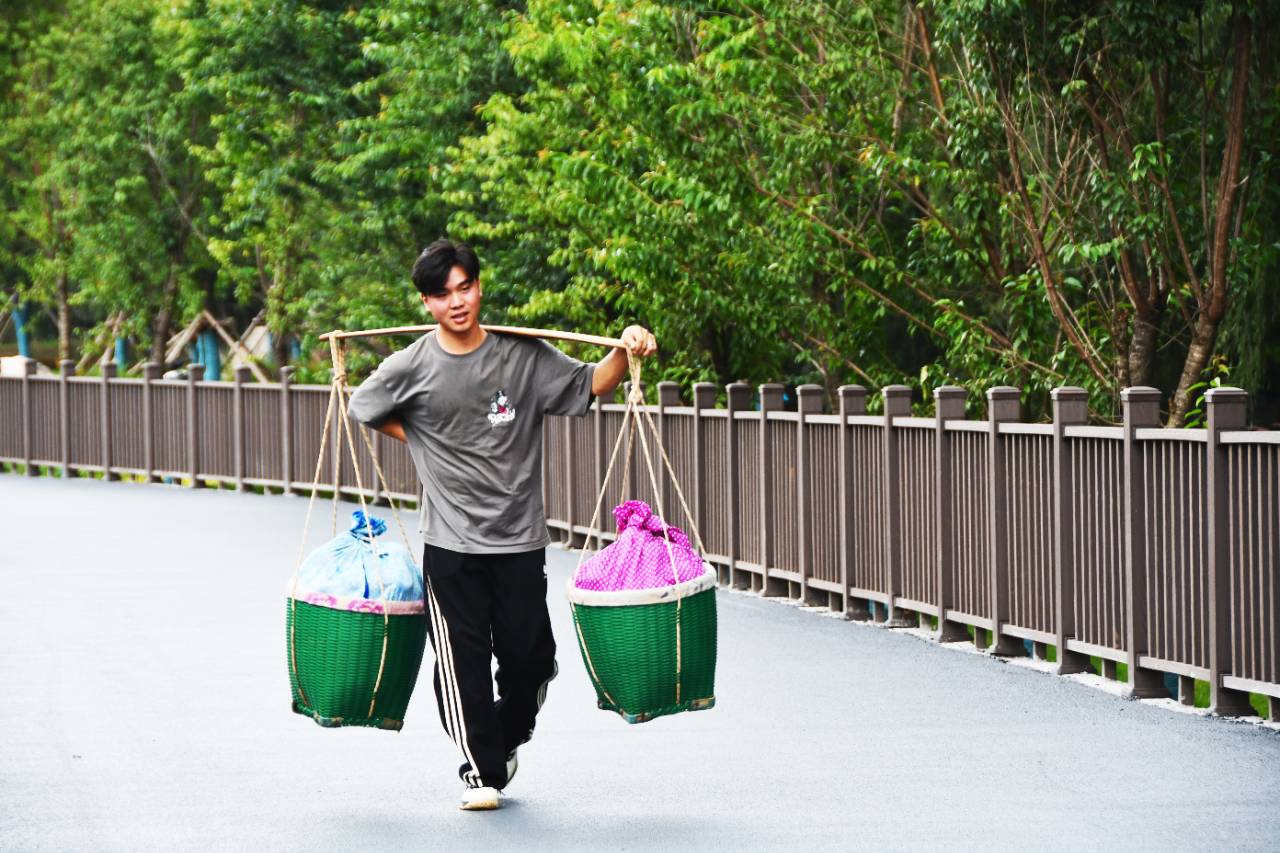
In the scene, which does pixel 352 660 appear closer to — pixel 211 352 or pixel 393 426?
pixel 393 426

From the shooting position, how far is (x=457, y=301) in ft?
23.4

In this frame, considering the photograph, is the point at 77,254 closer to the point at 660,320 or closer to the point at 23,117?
the point at 23,117

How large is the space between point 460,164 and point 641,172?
126 inches

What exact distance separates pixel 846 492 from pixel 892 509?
0.70 m

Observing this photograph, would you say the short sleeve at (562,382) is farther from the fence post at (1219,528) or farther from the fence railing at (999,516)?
the fence post at (1219,528)

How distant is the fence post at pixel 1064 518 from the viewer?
10.3 meters

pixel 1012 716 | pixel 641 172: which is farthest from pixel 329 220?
pixel 1012 716

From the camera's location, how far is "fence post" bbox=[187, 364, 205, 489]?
1064 inches

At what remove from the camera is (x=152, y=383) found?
27953 mm

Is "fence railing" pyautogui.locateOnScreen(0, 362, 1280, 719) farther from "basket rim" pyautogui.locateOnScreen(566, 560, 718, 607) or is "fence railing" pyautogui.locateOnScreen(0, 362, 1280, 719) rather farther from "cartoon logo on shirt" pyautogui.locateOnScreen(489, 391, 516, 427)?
"cartoon logo on shirt" pyautogui.locateOnScreen(489, 391, 516, 427)

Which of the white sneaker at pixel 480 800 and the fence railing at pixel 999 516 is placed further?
the fence railing at pixel 999 516

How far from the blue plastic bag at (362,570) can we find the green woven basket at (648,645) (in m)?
0.58

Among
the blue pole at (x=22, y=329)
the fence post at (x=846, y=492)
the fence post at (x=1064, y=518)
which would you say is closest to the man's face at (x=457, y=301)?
the fence post at (x=1064, y=518)

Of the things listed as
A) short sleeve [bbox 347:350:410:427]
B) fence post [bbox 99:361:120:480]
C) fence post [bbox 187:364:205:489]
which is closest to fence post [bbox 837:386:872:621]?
short sleeve [bbox 347:350:410:427]
